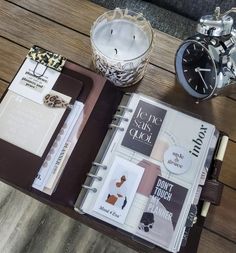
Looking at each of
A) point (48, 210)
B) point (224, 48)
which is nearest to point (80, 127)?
point (224, 48)

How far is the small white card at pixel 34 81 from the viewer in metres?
0.68

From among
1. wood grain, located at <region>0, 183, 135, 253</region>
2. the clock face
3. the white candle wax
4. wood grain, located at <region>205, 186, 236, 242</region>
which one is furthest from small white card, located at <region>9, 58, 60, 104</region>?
wood grain, located at <region>0, 183, 135, 253</region>

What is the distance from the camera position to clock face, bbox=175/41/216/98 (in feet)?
2.10

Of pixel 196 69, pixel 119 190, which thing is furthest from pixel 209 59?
pixel 119 190

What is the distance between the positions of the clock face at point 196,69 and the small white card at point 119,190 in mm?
183

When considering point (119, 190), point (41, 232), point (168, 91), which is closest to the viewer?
point (119, 190)

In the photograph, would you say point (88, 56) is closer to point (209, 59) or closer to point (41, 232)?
point (209, 59)

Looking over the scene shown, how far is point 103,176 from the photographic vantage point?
0.63 m

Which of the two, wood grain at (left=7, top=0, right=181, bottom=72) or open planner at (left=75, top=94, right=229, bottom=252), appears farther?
wood grain at (left=7, top=0, right=181, bottom=72)

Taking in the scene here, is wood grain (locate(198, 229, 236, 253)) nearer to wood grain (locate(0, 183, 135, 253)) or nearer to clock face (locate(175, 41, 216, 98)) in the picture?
clock face (locate(175, 41, 216, 98))

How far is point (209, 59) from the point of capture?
635 mm

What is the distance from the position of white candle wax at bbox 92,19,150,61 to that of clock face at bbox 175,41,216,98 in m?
0.07

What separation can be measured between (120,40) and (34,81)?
0.17 meters

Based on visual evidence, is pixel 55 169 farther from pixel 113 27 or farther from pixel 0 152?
pixel 113 27
